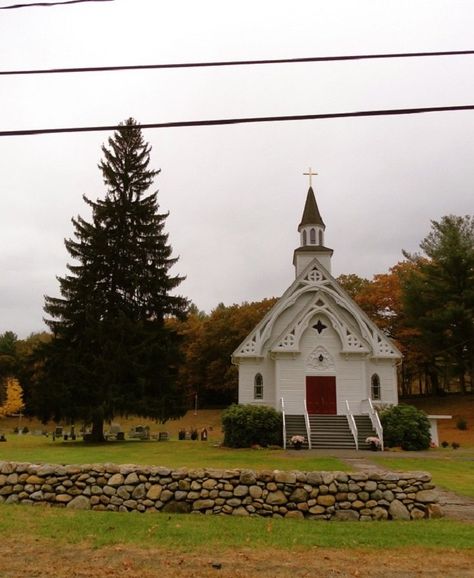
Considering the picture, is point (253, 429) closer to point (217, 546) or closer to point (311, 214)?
point (311, 214)

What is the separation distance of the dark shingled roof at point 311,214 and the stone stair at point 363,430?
43.5ft

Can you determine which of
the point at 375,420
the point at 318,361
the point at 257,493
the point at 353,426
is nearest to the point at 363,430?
the point at 375,420

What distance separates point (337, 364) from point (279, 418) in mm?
5190

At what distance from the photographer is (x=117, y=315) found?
31.6 meters

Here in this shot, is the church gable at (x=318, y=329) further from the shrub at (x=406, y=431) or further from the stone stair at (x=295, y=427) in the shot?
the shrub at (x=406, y=431)

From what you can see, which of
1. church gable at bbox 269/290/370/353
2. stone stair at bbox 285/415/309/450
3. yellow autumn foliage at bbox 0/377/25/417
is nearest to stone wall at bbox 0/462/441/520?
stone stair at bbox 285/415/309/450

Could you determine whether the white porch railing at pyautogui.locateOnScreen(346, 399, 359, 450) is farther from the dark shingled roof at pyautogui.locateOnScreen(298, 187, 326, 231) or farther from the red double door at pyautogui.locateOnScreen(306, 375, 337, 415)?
the dark shingled roof at pyautogui.locateOnScreen(298, 187, 326, 231)

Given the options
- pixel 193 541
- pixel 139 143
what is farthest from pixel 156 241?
pixel 193 541

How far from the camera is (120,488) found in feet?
33.4

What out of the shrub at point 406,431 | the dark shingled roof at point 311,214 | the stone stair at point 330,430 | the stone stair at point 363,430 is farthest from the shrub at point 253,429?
the dark shingled roof at point 311,214

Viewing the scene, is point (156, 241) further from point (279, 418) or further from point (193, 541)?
→ point (193, 541)

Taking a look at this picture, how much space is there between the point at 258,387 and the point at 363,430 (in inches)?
264

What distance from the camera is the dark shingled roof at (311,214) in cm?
3556

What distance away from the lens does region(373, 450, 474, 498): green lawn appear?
13.7m
